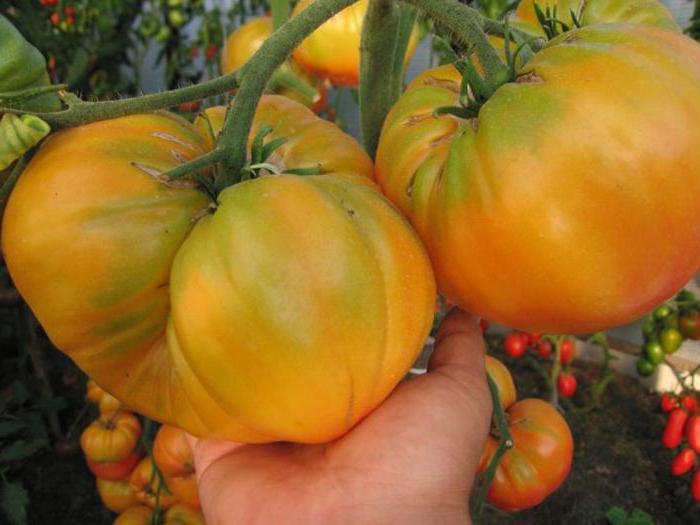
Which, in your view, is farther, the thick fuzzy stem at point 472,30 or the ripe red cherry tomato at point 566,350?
the ripe red cherry tomato at point 566,350

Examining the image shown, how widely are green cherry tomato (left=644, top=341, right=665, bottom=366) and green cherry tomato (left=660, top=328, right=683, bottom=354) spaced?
4cm

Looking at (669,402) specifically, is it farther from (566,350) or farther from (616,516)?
(616,516)

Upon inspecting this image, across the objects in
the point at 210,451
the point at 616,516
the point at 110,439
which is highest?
the point at 210,451

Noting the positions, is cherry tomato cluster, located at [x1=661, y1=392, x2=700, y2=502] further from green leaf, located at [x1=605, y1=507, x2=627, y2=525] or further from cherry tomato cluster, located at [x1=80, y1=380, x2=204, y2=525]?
cherry tomato cluster, located at [x1=80, y1=380, x2=204, y2=525]

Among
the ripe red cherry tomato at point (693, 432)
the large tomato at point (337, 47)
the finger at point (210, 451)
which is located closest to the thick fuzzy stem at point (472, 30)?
the finger at point (210, 451)

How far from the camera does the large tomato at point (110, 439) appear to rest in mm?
1922

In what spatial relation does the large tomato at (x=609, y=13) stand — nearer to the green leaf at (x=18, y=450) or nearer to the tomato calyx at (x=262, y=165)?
the tomato calyx at (x=262, y=165)

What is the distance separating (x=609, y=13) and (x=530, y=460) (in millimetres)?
992

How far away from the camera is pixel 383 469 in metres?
0.77

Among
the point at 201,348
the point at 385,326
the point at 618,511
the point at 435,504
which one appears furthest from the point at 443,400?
the point at 618,511

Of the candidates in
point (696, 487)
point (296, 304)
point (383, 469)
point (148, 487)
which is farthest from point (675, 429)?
point (296, 304)

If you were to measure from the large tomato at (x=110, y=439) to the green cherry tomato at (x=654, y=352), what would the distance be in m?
1.83

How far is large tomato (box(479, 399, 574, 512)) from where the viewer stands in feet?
4.79

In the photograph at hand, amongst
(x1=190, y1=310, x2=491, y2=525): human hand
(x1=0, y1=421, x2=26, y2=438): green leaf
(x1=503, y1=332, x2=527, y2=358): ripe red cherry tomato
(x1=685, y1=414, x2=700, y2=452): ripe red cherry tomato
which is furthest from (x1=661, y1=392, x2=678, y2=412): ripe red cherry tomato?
(x1=0, y1=421, x2=26, y2=438): green leaf
